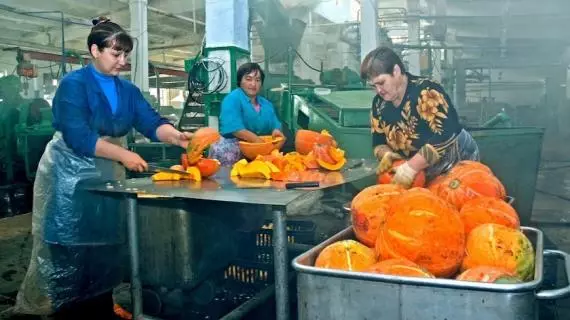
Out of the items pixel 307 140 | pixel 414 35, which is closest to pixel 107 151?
pixel 307 140

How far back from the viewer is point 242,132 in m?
3.90

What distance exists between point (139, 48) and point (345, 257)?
10812 mm

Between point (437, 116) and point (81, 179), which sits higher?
point (437, 116)

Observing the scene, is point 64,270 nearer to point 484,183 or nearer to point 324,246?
point 324,246

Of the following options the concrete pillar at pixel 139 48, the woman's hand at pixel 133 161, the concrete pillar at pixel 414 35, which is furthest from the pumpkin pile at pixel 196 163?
the concrete pillar at pixel 414 35

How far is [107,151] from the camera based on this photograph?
8.02 feet

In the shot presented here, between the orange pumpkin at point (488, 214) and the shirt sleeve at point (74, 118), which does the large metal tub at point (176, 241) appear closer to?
the shirt sleeve at point (74, 118)

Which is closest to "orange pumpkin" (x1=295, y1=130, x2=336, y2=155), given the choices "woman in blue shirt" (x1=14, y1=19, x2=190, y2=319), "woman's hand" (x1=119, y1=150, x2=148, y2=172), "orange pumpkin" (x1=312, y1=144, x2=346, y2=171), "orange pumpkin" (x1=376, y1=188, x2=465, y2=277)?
"orange pumpkin" (x1=312, y1=144, x2=346, y2=171)

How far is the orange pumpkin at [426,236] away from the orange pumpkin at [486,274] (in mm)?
105

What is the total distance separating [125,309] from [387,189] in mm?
1917

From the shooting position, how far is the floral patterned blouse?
2.37 m

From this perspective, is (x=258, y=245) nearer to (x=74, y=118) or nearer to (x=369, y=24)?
(x=74, y=118)

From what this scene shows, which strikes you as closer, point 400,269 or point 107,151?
point 400,269

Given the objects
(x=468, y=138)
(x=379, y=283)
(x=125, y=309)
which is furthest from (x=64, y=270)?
(x=468, y=138)
